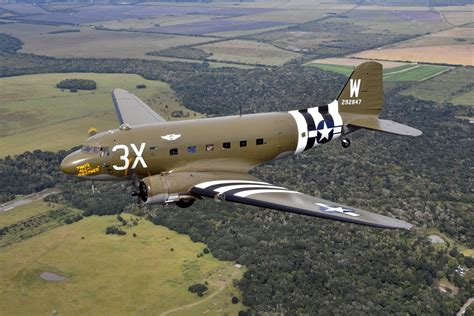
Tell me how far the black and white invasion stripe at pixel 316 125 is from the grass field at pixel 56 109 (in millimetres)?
88881

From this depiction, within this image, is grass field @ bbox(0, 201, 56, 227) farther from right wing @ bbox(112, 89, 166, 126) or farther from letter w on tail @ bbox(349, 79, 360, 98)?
letter w on tail @ bbox(349, 79, 360, 98)

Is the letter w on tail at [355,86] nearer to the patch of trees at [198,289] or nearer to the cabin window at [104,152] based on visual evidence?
the cabin window at [104,152]

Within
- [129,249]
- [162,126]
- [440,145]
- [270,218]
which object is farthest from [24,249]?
[440,145]

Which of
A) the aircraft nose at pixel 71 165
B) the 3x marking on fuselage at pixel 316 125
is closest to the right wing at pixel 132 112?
the aircraft nose at pixel 71 165

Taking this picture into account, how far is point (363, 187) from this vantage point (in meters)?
101

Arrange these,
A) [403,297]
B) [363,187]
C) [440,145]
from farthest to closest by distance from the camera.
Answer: [440,145], [363,187], [403,297]

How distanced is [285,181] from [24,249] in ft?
155

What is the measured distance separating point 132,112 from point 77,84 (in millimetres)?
A: 140395

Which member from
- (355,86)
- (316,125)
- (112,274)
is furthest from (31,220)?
(355,86)

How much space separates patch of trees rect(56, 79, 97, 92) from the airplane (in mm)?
138033

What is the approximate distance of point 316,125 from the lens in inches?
1908

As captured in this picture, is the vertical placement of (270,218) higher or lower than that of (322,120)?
lower

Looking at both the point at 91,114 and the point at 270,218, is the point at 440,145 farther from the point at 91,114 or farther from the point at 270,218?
the point at 91,114

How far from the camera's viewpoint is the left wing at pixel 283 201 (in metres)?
33.9
